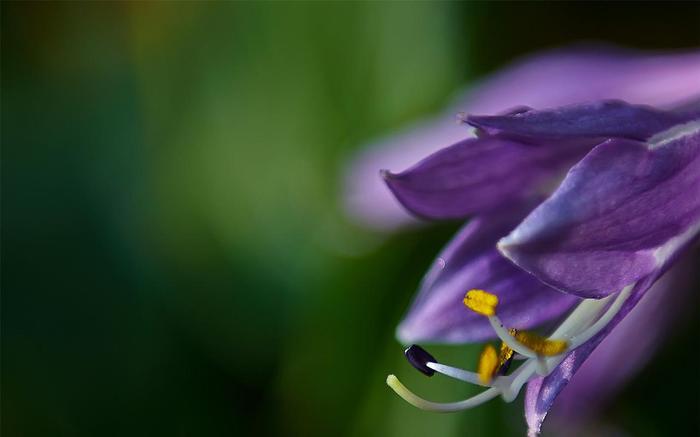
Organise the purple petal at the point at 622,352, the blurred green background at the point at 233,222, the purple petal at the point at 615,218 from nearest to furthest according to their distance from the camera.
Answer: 1. the purple petal at the point at 615,218
2. the purple petal at the point at 622,352
3. the blurred green background at the point at 233,222

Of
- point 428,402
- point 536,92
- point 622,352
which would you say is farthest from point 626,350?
point 428,402

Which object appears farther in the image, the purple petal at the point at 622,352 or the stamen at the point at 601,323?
the purple petal at the point at 622,352

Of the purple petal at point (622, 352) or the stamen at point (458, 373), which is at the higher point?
the stamen at point (458, 373)

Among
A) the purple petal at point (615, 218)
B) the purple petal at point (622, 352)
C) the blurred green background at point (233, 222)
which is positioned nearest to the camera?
the purple petal at point (615, 218)

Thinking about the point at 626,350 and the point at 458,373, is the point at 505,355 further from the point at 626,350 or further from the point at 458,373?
the point at 626,350

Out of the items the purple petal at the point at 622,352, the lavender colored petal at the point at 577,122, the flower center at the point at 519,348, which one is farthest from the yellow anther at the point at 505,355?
the purple petal at the point at 622,352

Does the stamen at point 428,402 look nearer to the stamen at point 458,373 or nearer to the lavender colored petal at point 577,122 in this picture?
the stamen at point 458,373

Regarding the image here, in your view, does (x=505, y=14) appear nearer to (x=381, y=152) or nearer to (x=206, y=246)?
(x=381, y=152)
